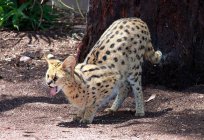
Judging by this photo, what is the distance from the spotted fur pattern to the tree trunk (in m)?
0.53

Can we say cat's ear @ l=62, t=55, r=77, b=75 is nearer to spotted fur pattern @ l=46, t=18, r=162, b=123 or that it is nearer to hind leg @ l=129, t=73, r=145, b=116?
spotted fur pattern @ l=46, t=18, r=162, b=123

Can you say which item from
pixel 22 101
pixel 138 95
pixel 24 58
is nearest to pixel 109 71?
pixel 138 95

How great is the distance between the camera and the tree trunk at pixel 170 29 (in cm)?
791

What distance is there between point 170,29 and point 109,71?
4.37 ft

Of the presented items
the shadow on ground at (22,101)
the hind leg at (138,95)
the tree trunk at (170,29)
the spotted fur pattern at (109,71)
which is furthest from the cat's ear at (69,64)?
the tree trunk at (170,29)

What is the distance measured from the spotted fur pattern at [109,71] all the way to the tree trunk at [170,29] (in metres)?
0.53

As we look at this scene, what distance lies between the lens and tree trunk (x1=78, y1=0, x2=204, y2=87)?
26.0ft

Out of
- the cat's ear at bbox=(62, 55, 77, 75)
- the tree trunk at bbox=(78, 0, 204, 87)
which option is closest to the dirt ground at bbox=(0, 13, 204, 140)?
the tree trunk at bbox=(78, 0, 204, 87)

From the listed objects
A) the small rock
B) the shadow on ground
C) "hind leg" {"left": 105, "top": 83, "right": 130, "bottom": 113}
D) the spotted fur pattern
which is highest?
the spotted fur pattern

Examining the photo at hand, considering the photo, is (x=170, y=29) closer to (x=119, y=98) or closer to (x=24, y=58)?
(x=119, y=98)

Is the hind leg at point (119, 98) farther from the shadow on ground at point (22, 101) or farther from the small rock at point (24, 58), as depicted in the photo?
the small rock at point (24, 58)

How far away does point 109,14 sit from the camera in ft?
26.5

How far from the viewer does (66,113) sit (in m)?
7.29

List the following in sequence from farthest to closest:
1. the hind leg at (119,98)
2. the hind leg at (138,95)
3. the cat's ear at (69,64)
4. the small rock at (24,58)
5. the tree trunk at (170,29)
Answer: the small rock at (24,58) → the tree trunk at (170,29) → the hind leg at (119,98) → the hind leg at (138,95) → the cat's ear at (69,64)
